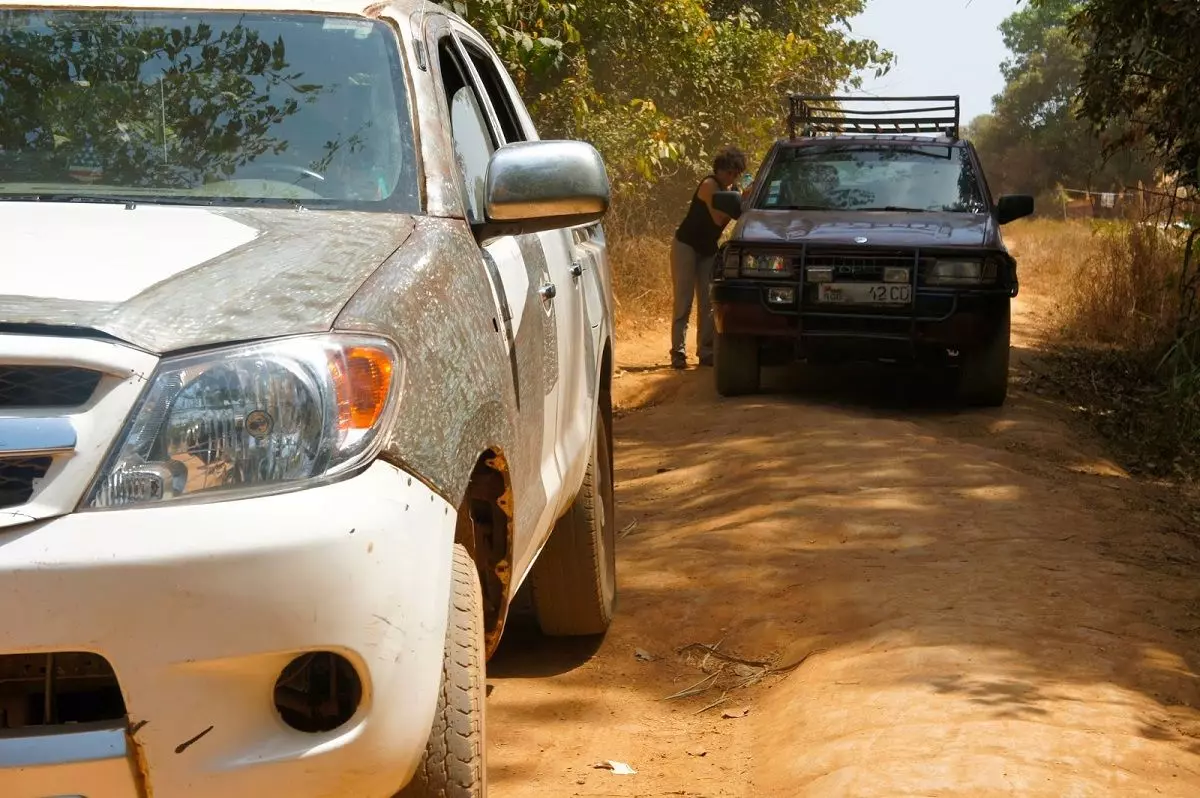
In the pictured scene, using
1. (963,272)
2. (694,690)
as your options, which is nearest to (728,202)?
(963,272)

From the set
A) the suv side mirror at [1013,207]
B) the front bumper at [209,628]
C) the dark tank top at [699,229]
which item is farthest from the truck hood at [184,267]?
the dark tank top at [699,229]

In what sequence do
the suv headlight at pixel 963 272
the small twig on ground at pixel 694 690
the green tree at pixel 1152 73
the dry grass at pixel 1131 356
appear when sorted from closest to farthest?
the small twig on ground at pixel 694 690 → the dry grass at pixel 1131 356 → the suv headlight at pixel 963 272 → the green tree at pixel 1152 73

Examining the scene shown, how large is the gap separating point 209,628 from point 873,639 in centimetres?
304

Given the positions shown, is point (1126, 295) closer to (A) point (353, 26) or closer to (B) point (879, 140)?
(B) point (879, 140)

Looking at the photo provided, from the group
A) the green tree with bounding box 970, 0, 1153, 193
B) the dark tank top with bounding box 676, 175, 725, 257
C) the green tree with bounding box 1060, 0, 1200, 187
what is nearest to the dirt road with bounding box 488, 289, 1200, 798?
the green tree with bounding box 1060, 0, 1200, 187

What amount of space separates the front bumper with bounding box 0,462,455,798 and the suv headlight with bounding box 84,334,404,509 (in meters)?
0.04

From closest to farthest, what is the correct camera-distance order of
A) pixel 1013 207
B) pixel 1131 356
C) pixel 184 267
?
1. pixel 184 267
2. pixel 1013 207
3. pixel 1131 356

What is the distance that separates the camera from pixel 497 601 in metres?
3.08

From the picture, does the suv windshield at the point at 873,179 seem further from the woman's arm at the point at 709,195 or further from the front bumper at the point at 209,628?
the front bumper at the point at 209,628

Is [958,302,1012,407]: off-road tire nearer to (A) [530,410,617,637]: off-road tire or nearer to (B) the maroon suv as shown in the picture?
(B) the maroon suv

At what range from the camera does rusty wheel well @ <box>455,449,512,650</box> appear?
287 centimetres

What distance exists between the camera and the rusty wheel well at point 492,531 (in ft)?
9.41

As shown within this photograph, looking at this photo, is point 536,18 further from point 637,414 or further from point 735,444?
point 735,444

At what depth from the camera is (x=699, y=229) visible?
1193cm
